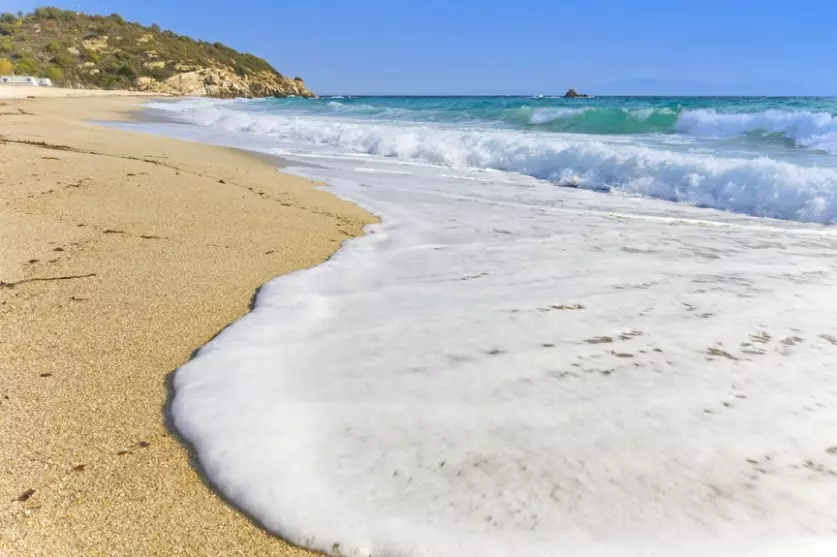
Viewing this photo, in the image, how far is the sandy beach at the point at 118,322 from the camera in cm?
131

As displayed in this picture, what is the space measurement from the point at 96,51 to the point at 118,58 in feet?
6.25

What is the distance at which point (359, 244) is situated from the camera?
3.82 meters

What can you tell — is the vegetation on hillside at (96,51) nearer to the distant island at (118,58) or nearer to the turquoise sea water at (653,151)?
the distant island at (118,58)

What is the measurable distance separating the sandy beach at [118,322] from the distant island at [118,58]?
4271 centimetres

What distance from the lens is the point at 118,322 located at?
229cm

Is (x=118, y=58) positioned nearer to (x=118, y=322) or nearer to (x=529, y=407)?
(x=118, y=322)

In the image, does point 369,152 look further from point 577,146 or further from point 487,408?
point 487,408

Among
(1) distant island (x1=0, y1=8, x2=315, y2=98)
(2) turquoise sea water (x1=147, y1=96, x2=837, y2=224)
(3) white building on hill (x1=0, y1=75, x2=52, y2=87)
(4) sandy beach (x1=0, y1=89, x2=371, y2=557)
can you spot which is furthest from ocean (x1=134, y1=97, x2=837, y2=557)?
(1) distant island (x1=0, y1=8, x2=315, y2=98)

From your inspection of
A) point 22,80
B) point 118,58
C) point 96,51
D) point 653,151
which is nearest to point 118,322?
point 653,151

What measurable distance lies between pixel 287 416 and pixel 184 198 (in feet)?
10.2

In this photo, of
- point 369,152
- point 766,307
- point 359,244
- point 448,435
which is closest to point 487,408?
point 448,435

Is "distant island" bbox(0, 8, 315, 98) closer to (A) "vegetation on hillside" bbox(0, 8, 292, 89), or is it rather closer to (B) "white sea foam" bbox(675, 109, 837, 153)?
(A) "vegetation on hillside" bbox(0, 8, 292, 89)

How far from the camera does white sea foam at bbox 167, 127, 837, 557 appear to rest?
138 centimetres

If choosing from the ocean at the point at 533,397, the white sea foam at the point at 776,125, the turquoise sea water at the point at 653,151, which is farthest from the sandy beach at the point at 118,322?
the white sea foam at the point at 776,125
